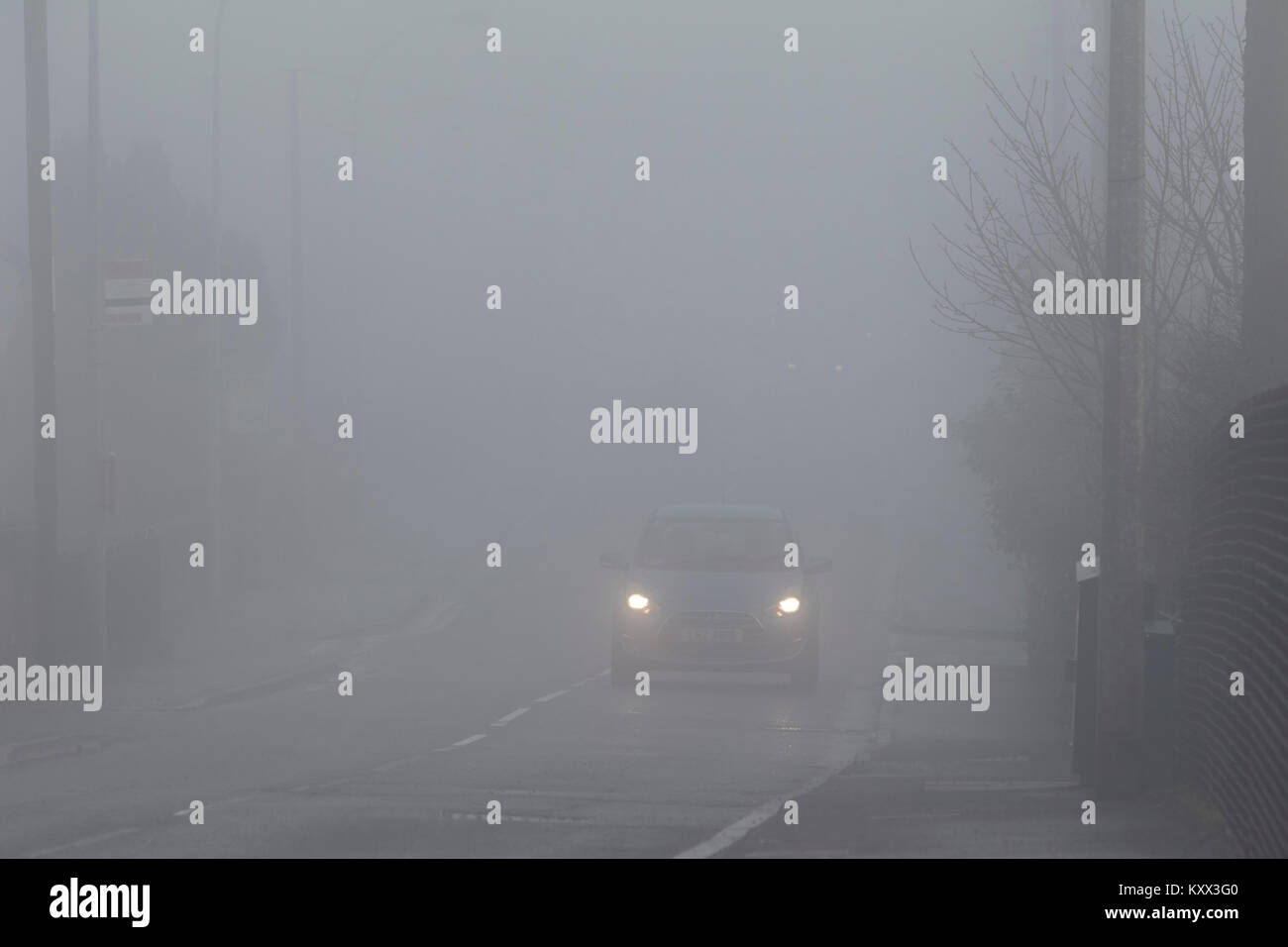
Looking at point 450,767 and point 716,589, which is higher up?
point 716,589

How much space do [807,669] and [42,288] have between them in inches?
330

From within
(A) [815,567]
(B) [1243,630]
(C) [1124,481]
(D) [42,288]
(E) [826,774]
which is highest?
(D) [42,288]

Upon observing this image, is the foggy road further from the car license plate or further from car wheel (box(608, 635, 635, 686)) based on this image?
the car license plate

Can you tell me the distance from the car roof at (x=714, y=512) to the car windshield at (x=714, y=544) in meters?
0.05

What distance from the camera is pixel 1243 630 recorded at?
10.4m

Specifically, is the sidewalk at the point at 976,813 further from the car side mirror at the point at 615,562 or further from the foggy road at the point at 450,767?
the car side mirror at the point at 615,562

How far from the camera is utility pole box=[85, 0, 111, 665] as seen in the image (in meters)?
19.6

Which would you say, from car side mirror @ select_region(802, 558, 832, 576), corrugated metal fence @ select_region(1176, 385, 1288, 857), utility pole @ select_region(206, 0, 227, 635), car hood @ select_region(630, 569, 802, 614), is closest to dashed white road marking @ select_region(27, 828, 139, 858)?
corrugated metal fence @ select_region(1176, 385, 1288, 857)

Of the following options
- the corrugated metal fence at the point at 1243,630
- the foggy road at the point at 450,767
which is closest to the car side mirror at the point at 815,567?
the foggy road at the point at 450,767

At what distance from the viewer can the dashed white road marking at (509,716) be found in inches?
703

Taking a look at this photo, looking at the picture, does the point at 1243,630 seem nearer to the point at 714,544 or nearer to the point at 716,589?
the point at 716,589

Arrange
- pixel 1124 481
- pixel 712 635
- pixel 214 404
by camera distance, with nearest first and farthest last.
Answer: pixel 1124 481, pixel 712 635, pixel 214 404

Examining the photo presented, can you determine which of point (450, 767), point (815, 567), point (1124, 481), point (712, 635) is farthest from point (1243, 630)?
point (815, 567)
